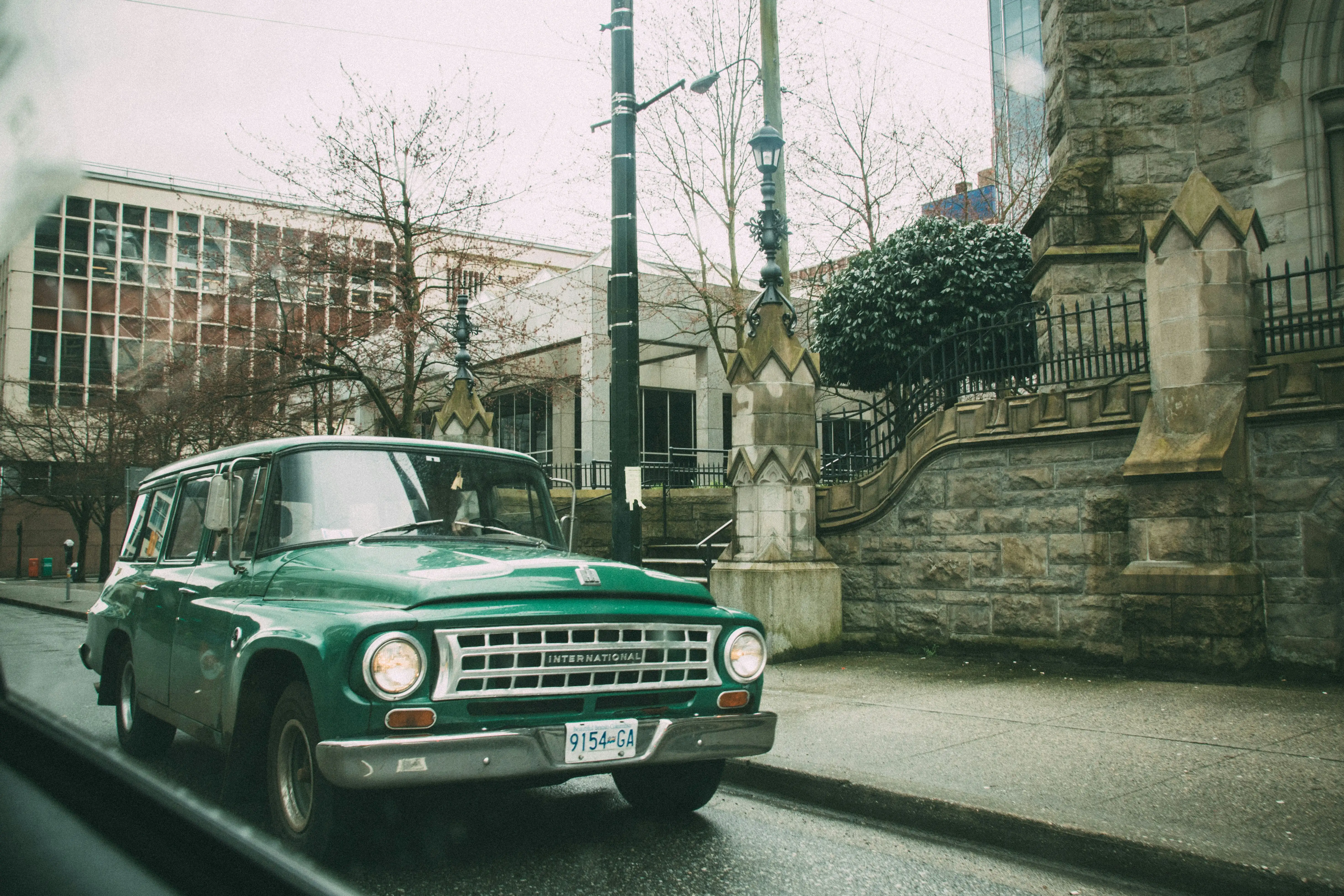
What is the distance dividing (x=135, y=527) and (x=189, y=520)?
1.30 metres

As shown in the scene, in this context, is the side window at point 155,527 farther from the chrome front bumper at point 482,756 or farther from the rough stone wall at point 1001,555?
the rough stone wall at point 1001,555

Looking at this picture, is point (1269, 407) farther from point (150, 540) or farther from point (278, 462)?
point (150, 540)

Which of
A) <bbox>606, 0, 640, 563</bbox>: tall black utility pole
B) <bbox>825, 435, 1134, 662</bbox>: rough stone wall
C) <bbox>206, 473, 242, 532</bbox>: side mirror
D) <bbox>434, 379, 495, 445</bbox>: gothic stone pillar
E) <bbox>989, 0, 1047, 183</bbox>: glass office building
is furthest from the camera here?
<bbox>989, 0, 1047, 183</bbox>: glass office building

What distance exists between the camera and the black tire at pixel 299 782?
3830mm

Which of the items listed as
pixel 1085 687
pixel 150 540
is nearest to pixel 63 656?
pixel 150 540

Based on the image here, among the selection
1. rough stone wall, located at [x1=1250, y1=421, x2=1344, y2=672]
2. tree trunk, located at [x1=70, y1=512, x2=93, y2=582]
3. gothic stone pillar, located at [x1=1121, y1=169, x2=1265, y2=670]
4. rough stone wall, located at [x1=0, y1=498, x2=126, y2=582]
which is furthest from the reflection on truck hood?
rough stone wall, located at [x1=0, y1=498, x2=126, y2=582]

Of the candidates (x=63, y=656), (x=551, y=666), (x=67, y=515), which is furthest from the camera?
(x=67, y=515)

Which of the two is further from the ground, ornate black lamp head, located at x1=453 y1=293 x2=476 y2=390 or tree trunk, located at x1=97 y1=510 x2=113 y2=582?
ornate black lamp head, located at x1=453 y1=293 x2=476 y2=390

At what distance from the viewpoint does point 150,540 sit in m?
6.73

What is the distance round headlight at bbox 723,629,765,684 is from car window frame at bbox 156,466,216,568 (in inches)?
129

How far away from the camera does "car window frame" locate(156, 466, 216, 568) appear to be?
610 cm

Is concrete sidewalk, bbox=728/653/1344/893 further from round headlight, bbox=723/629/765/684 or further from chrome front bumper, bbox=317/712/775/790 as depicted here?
chrome front bumper, bbox=317/712/775/790

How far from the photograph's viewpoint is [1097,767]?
18.2 ft

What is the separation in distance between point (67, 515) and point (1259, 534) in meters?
40.7
